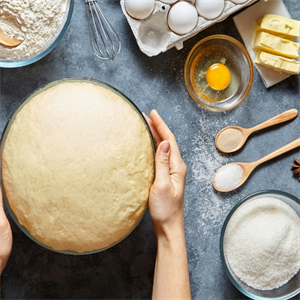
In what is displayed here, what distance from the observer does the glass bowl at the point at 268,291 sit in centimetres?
133

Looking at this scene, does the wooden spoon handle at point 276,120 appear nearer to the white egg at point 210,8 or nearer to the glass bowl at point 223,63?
the glass bowl at point 223,63

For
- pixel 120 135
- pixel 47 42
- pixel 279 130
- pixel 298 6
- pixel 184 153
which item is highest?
pixel 47 42

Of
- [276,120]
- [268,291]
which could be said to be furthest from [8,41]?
[268,291]

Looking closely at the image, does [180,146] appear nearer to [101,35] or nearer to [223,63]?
[223,63]

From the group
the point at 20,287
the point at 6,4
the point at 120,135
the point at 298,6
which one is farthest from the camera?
the point at 298,6

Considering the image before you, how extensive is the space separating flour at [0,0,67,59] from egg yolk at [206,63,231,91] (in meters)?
0.64

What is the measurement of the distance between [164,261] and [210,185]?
376 millimetres

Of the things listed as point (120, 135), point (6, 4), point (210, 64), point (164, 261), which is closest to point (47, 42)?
point (6, 4)

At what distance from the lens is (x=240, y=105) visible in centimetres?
147

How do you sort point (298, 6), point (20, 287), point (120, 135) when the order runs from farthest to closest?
point (298, 6)
point (20, 287)
point (120, 135)

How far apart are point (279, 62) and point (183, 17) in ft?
1.45

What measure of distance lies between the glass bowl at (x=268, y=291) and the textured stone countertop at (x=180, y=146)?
79 millimetres

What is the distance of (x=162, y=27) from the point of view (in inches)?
55.9

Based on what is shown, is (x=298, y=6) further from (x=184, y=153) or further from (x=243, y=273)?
(x=243, y=273)
